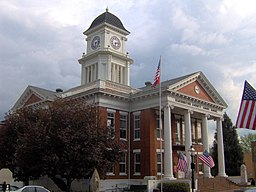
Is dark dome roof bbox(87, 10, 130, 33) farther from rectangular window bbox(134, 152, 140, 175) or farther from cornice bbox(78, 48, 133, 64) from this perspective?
rectangular window bbox(134, 152, 140, 175)

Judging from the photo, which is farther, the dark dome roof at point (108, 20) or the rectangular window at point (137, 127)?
the dark dome roof at point (108, 20)

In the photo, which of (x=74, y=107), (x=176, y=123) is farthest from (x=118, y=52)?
(x=74, y=107)

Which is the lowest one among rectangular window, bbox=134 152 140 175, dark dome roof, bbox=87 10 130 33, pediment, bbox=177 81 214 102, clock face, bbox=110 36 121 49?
rectangular window, bbox=134 152 140 175

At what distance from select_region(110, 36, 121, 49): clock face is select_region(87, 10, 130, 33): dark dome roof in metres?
2.06

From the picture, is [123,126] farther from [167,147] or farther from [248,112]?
[248,112]

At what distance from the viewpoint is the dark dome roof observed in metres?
51.9

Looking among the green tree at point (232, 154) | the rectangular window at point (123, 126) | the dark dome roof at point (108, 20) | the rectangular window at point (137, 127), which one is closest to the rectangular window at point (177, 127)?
the rectangular window at point (137, 127)

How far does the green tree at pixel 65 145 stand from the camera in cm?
2803

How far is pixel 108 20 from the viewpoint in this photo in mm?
51938

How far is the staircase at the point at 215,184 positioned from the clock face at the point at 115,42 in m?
22.1

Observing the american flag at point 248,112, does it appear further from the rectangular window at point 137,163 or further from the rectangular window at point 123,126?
the rectangular window at point 123,126

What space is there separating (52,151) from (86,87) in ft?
51.5

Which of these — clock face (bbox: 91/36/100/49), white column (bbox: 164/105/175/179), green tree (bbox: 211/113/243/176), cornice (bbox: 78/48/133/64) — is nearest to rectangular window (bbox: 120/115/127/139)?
white column (bbox: 164/105/175/179)

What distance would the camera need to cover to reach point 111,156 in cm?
3097
